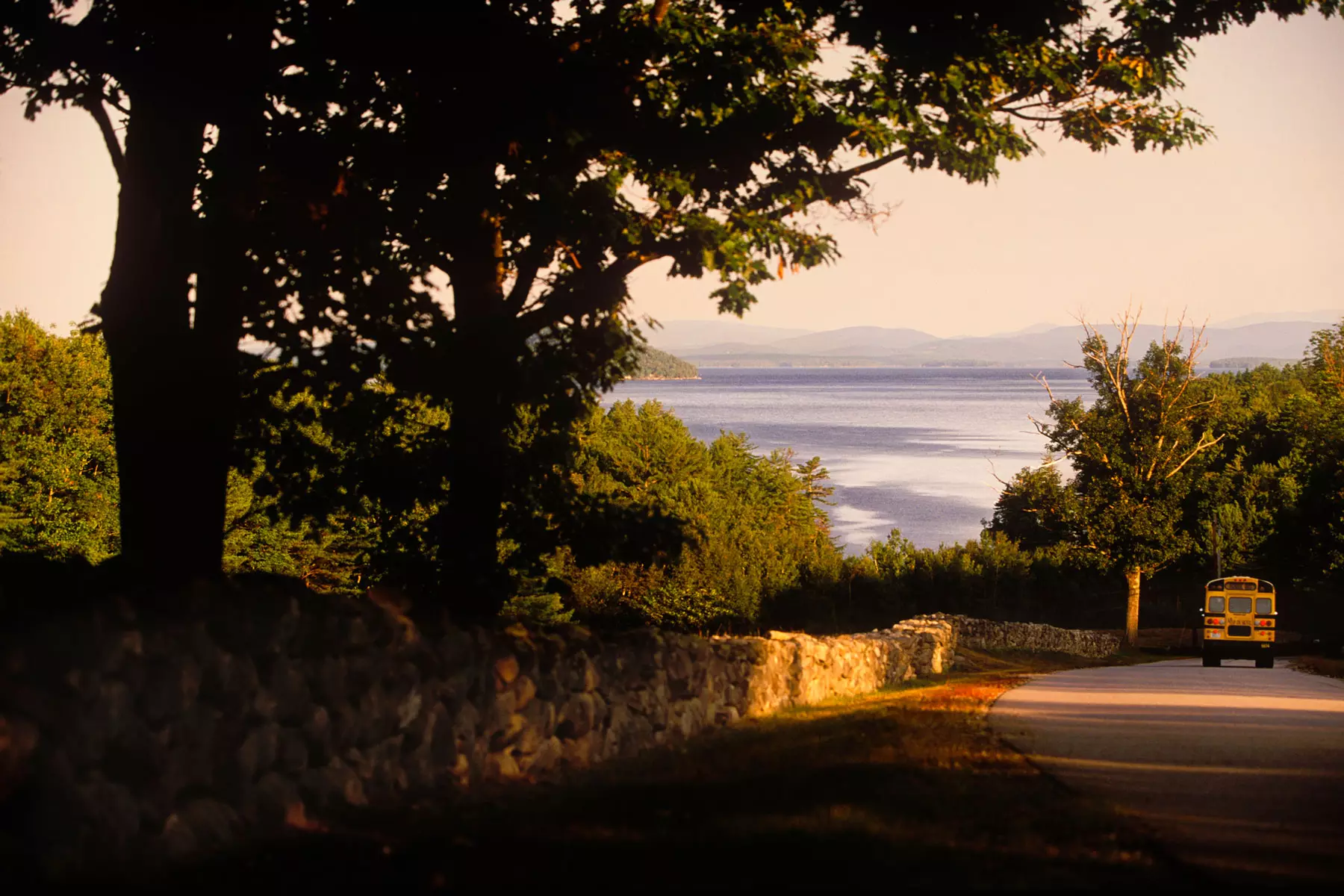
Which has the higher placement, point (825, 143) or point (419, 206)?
point (825, 143)

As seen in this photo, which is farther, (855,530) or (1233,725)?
(855,530)

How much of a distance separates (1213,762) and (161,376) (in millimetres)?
10194

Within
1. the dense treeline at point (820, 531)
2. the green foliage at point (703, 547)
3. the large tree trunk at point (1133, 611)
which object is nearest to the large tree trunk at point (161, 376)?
the dense treeline at point (820, 531)

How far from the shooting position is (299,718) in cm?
802

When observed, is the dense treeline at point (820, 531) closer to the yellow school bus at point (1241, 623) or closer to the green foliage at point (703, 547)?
the green foliage at point (703, 547)

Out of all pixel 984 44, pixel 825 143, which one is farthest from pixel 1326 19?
pixel 825 143

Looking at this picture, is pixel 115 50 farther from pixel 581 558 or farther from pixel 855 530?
pixel 855 530

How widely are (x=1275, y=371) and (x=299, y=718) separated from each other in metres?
125

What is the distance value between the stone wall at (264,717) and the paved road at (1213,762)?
4.39m

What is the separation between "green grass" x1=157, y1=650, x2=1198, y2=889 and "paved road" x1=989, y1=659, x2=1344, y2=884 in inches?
17.6

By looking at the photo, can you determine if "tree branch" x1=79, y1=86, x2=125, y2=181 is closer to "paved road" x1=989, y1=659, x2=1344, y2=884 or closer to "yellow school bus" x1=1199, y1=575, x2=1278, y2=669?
"paved road" x1=989, y1=659, x2=1344, y2=884

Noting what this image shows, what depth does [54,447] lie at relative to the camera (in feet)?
166

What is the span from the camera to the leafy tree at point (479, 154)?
40.0 ft

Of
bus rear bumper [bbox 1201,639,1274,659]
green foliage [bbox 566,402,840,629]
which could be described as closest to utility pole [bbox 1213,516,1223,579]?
bus rear bumper [bbox 1201,639,1274,659]
